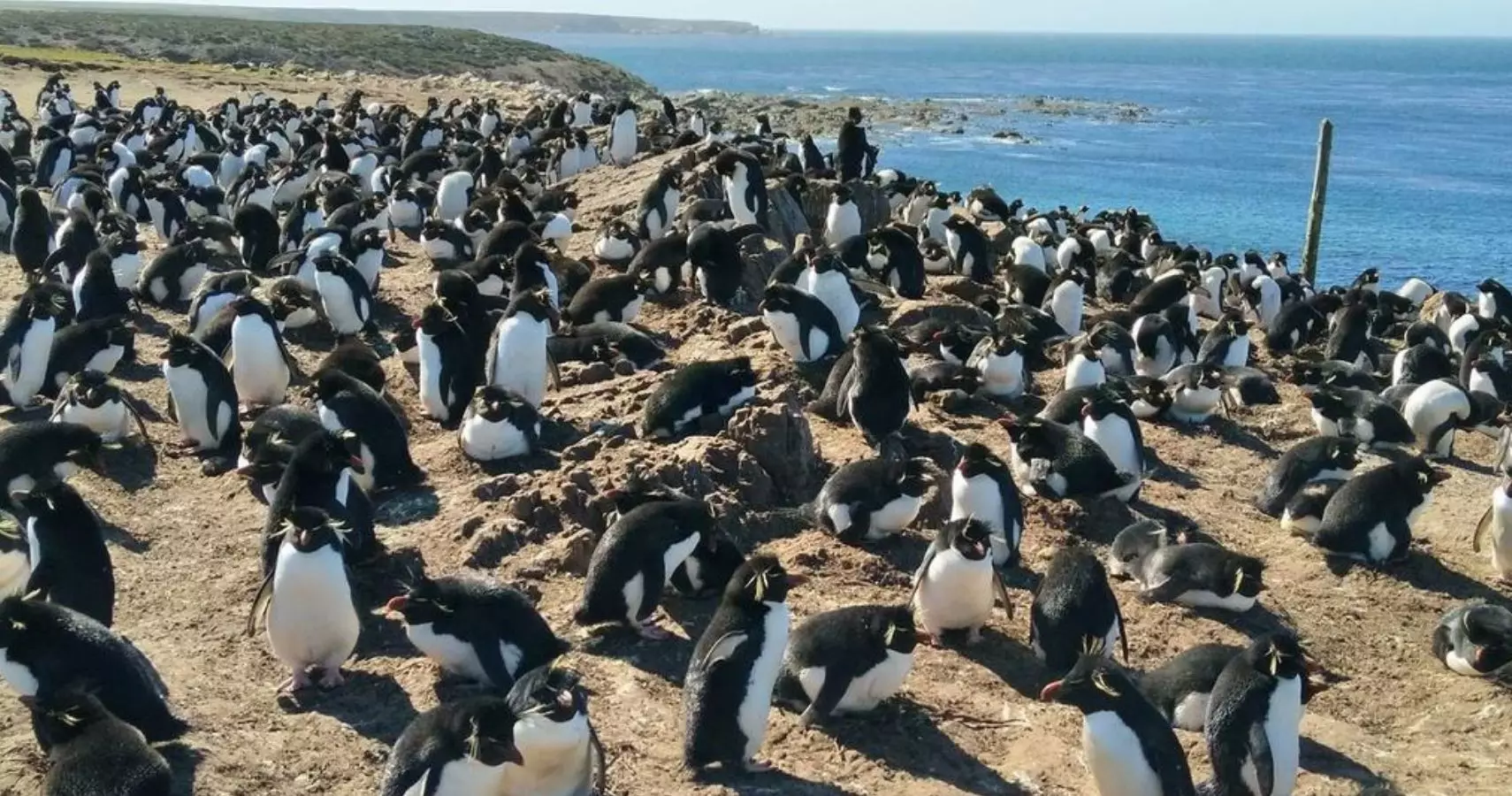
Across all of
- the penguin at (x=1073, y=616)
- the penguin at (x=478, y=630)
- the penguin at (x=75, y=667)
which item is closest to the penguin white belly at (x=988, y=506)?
the penguin at (x=1073, y=616)

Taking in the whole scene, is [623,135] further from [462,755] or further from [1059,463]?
[462,755]

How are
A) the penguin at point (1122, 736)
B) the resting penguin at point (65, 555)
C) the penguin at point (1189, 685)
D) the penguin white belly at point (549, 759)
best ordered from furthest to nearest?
the resting penguin at point (65, 555), the penguin at point (1189, 685), the penguin at point (1122, 736), the penguin white belly at point (549, 759)

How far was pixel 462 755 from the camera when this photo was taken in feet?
15.3

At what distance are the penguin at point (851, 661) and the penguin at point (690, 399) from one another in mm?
2934

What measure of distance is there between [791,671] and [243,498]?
409 centimetres

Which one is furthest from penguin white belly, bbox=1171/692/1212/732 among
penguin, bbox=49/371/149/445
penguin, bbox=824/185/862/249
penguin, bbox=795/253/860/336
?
penguin, bbox=824/185/862/249

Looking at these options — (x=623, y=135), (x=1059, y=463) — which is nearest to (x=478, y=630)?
(x=1059, y=463)

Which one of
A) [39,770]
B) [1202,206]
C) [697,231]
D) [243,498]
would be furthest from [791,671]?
[1202,206]

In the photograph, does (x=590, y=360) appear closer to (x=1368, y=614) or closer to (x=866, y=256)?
(x=866, y=256)

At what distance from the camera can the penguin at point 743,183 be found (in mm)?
14609

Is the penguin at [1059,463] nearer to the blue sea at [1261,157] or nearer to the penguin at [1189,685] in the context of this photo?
the penguin at [1189,685]

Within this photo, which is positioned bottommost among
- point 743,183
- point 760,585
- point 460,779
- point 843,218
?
point 460,779

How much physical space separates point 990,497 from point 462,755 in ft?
12.0

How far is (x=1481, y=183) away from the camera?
137ft
